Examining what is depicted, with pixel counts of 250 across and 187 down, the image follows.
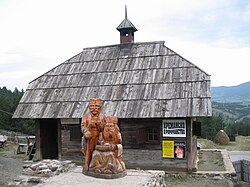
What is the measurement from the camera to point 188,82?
1195 centimetres

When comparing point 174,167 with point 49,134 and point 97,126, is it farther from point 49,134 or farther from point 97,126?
point 49,134

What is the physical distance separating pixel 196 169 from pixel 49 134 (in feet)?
24.1

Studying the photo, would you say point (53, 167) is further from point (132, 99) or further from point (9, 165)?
point (9, 165)

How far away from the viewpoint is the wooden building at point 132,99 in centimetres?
1132

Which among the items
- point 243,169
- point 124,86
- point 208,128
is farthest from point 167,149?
point 208,128

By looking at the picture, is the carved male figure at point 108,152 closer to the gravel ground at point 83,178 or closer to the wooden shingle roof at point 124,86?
the gravel ground at point 83,178

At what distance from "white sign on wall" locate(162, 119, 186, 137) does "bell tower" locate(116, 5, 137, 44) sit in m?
5.37

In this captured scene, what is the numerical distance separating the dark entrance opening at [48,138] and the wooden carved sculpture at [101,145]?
247 inches

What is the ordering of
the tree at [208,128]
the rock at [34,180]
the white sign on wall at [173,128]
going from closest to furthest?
the rock at [34,180] < the white sign on wall at [173,128] < the tree at [208,128]

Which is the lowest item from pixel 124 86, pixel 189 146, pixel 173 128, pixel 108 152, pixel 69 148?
pixel 69 148

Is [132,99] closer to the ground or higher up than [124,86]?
closer to the ground

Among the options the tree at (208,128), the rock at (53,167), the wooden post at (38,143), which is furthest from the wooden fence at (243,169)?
the tree at (208,128)

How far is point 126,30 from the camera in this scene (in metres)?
15.1

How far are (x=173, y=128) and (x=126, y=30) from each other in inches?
234
